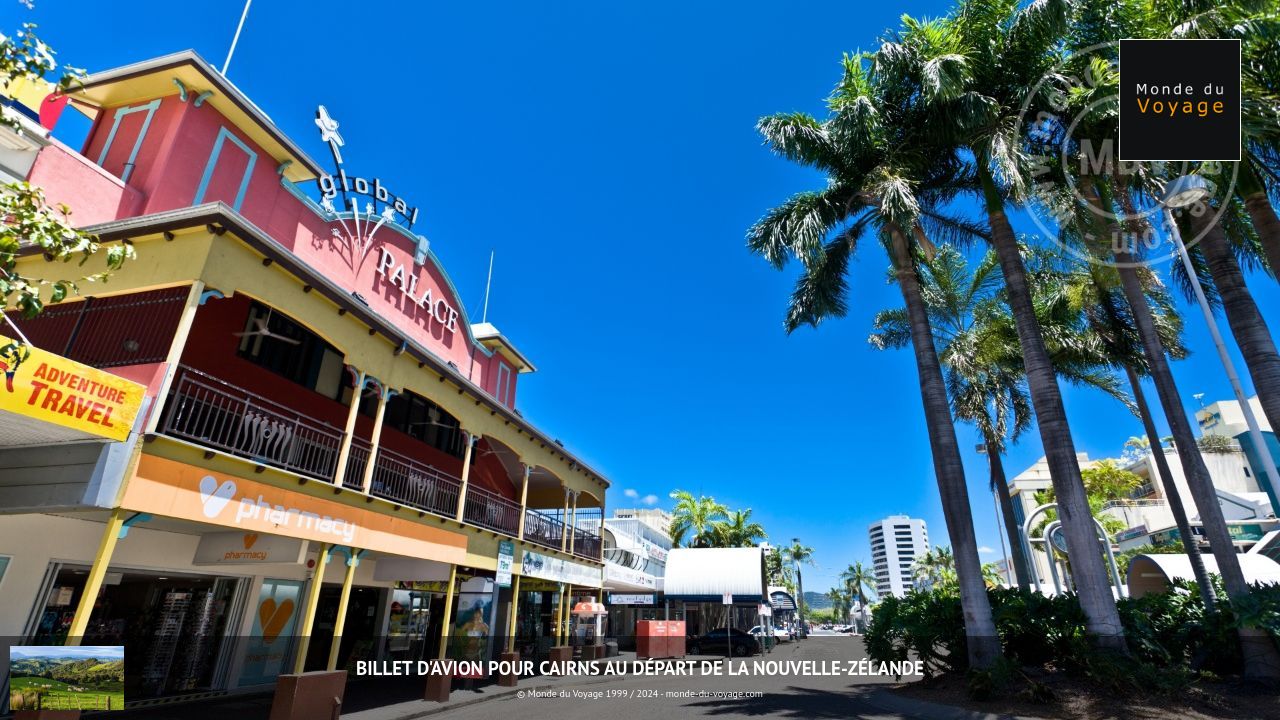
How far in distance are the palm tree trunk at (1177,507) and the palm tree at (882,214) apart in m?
4.95

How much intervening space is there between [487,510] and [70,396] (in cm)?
1061

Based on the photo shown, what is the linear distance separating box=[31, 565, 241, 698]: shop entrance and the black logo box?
2028 centimetres

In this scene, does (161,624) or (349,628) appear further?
(349,628)

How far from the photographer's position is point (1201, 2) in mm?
10734

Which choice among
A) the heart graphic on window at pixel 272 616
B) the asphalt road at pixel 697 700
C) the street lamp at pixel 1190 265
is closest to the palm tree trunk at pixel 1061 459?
the street lamp at pixel 1190 265

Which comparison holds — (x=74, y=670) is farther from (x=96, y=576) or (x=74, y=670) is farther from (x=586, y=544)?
(x=586, y=544)

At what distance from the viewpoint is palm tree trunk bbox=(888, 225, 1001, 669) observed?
11.8 meters

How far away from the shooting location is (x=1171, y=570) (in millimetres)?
17828

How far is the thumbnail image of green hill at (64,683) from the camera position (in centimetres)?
609

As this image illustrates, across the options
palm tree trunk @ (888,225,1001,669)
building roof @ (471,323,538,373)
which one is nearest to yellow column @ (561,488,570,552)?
building roof @ (471,323,538,373)

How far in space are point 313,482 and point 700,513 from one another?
37.8m

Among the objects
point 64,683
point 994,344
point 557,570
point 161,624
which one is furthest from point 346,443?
point 994,344

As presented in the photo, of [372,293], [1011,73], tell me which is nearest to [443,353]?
[372,293]

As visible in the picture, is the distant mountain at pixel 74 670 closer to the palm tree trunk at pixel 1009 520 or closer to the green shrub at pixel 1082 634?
the green shrub at pixel 1082 634
